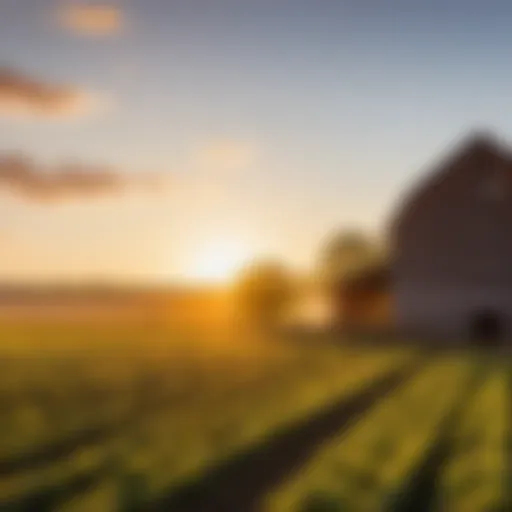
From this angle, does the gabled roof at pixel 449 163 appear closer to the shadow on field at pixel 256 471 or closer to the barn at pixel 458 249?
the barn at pixel 458 249

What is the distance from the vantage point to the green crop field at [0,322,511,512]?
720 cm

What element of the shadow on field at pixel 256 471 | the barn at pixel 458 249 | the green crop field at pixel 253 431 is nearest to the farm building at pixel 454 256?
the barn at pixel 458 249

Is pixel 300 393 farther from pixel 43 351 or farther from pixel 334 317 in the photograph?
pixel 334 317

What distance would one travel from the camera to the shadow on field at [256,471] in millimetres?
7121

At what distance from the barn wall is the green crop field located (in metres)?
2.70

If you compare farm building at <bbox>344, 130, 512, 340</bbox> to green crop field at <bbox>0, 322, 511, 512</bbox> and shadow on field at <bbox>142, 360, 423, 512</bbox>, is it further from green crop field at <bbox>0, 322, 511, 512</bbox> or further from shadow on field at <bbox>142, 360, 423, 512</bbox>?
shadow on field at <bbox>142, 360, 423, 512</bbox>

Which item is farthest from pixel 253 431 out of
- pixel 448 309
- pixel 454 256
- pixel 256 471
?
pixel 454 256

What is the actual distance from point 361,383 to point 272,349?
190 inches

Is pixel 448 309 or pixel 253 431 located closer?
pixel 253 431

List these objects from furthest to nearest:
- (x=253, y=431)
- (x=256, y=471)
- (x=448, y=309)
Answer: (x=448, y=309), (x=253, y=431), (x=256, y=471)

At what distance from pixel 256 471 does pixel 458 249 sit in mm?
14475

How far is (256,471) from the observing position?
8.19 m

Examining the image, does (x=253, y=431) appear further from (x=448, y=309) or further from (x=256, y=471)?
(x=448, y=309)

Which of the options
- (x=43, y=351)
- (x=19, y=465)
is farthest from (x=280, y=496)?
(x=43, y=351)
